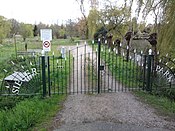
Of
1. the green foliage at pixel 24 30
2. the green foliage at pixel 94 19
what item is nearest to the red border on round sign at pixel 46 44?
the green foliage at pixel 94 19

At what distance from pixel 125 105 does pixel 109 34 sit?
14.3m

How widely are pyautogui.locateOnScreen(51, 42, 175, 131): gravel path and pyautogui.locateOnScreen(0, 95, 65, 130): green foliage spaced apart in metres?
0.30

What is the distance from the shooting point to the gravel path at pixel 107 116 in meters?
4.68

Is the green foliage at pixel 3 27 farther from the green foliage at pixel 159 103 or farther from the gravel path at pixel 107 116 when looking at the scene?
the green foliage at pixel 159 103

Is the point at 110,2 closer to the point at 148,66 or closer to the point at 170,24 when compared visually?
the point at 148,66

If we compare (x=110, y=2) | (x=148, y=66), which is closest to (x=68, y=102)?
(x=148, y=66)

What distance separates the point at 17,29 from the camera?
39.7 metres

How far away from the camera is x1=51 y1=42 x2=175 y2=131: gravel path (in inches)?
184

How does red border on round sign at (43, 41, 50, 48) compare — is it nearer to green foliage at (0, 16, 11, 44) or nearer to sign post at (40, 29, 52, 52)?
sign post at (40, 29, 52, 52)

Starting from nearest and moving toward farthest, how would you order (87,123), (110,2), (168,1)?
(168,1), (87,123), (110,2)

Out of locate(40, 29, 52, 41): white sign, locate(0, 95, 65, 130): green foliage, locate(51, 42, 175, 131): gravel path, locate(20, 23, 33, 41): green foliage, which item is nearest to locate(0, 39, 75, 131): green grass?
locate(0, 95, 65, 130): green foliage

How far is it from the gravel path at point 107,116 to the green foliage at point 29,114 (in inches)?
11.7

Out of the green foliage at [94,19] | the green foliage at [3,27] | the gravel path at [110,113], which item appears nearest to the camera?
the gravel path at [110,113]

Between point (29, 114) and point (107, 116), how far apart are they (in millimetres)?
1675
